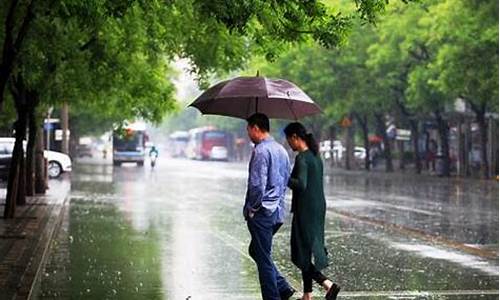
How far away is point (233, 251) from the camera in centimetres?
1275

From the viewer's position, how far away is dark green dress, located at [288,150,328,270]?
810 centimetres

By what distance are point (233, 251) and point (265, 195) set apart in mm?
5072

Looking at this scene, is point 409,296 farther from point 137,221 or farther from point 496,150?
point 496,150

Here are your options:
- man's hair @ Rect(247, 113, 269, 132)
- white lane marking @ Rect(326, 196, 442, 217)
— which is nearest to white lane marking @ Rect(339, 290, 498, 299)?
man's hair @ Rect(247, 113, 269, 132)

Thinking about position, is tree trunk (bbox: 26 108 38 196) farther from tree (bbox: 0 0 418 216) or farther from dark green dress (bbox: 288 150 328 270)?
dark green dress (bbox: 288 150 328 270)

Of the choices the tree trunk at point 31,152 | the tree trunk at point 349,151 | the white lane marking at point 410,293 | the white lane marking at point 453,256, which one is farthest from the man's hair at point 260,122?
the tree trunk at point 349,151

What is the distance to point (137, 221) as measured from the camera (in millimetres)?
17562

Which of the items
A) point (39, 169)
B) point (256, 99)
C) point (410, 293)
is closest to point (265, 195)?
point (256, 99)

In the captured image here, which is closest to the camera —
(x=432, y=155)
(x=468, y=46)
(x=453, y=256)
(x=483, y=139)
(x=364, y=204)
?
(x=453, y=256)

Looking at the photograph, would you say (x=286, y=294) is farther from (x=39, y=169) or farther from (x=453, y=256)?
(x=39, y=169)

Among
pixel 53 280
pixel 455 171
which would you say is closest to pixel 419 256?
pixel 53 280

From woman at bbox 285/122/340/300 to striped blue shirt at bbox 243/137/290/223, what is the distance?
184mm

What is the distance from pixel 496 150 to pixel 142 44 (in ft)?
110

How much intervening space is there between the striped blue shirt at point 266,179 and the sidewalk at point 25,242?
104 inches
